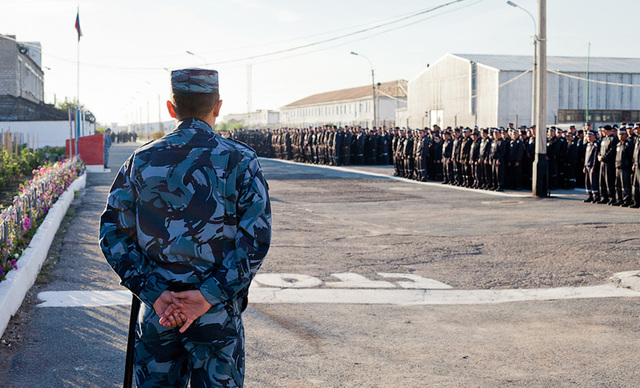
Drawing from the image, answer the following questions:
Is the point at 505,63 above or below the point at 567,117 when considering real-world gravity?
above

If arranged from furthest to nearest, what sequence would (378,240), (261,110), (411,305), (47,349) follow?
(261,110) < (378,240) < (411,305) < (47,349)

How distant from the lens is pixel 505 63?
54.1m

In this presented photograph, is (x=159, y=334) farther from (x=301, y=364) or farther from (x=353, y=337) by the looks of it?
(x=353, y=337)

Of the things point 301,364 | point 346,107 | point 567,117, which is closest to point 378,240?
point 301,364

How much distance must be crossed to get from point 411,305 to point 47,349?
127 inches

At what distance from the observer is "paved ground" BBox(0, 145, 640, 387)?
461cm

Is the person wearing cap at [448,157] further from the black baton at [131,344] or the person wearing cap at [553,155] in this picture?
the black baton at [131,344]

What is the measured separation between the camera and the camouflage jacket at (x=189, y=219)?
2660 mm

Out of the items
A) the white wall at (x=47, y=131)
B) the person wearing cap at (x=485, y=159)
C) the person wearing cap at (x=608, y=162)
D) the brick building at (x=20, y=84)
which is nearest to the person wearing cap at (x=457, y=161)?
the person wearing cap at (x=485, y=159)

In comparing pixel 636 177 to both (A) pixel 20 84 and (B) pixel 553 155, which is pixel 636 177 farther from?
(A) pixel 20 84

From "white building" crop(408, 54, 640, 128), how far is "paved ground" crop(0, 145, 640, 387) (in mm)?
40076

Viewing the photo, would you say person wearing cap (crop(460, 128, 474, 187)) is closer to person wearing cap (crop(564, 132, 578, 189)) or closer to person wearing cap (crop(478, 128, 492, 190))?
person wearing cap (crop(478, 128, 492, 190))

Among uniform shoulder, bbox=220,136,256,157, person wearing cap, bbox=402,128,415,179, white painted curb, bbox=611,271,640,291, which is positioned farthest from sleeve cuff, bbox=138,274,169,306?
person wearing cap, bbox=402,128,415,179

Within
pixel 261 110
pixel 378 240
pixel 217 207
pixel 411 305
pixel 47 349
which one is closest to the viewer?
pixel 217 207
